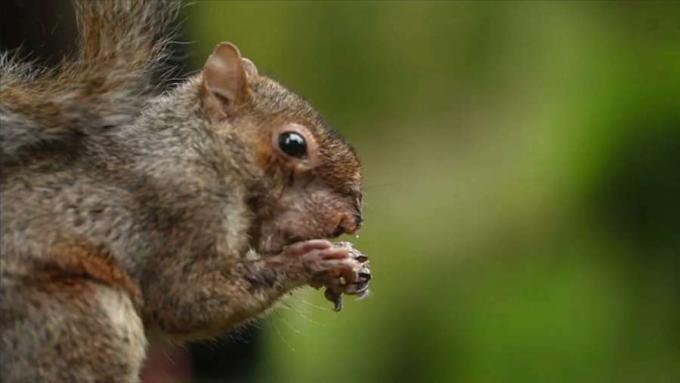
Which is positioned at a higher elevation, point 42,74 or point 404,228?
point 404,228

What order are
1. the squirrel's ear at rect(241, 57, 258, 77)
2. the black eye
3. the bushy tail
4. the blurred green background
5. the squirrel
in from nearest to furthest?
the squirrel
the bushy tail
the black eye
the squirrel's ear at rect(241, 57, 258, 77)
the blurred green background

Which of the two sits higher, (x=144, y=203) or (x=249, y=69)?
(x=249, y=69)

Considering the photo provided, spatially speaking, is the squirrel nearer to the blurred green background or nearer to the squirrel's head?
the squirrel's head

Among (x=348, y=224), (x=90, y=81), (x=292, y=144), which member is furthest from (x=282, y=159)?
(x=90, y=81)

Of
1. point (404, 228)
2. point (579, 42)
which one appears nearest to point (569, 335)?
point (404, 228)

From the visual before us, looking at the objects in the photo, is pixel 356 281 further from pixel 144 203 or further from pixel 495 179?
pixel 495 179

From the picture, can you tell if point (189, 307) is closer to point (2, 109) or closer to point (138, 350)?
point (138, 350)

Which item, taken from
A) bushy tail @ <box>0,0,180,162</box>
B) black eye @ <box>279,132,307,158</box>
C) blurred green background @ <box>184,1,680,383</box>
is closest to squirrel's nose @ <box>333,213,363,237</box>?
black eye @ <box>279,132,307,158</box>
